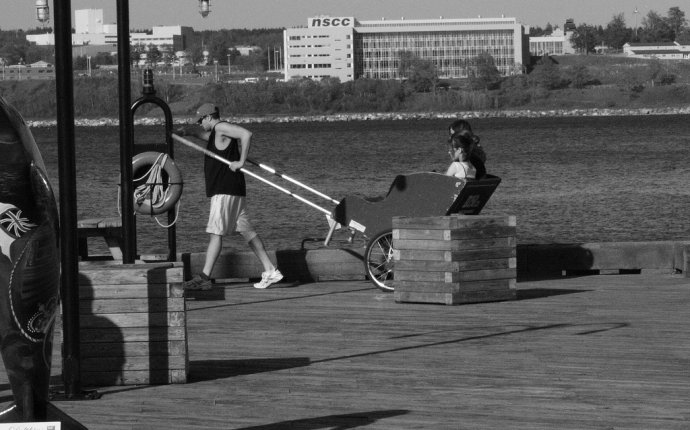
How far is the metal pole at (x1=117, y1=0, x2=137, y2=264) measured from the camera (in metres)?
6.52

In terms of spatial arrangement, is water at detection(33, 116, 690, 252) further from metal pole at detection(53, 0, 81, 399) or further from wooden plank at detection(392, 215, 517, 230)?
metal pole at detection(53, 0, 81, 399)

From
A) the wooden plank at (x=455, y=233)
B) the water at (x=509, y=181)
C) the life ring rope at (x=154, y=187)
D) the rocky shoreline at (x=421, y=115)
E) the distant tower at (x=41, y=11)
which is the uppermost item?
the distant tower at (x=41, y=11)

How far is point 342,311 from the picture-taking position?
911cm

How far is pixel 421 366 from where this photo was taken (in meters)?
6.85

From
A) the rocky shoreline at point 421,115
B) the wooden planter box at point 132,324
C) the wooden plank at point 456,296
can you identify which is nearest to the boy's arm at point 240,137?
the wooden plank at point 456,296

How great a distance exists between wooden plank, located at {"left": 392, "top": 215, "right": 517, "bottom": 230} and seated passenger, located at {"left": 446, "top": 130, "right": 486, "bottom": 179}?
0.90 m

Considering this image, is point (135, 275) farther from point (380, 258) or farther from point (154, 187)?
point (380, 258)

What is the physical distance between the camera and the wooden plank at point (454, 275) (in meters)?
9.26

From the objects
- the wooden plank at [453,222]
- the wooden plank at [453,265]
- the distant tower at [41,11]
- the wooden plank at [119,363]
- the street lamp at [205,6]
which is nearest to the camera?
the wooden plank at [119,363]

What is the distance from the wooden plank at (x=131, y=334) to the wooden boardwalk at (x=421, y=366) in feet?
0.77

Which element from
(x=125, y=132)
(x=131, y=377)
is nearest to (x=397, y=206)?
(x=125, y=132)

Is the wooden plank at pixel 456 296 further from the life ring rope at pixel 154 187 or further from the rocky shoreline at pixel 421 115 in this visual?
the rocky shoreline at pixel 421 115

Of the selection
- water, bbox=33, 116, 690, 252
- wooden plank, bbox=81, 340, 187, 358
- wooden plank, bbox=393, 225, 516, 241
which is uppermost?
wooden plank, bbox=393, 225, 516, 241

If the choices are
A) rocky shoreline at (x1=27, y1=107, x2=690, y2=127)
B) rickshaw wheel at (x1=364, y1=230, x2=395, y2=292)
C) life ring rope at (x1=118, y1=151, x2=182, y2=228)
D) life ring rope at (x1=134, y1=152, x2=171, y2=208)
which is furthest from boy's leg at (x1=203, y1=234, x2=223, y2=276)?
rocky shoreline at (x1=27, y1=107, x2=690, y2=127)
